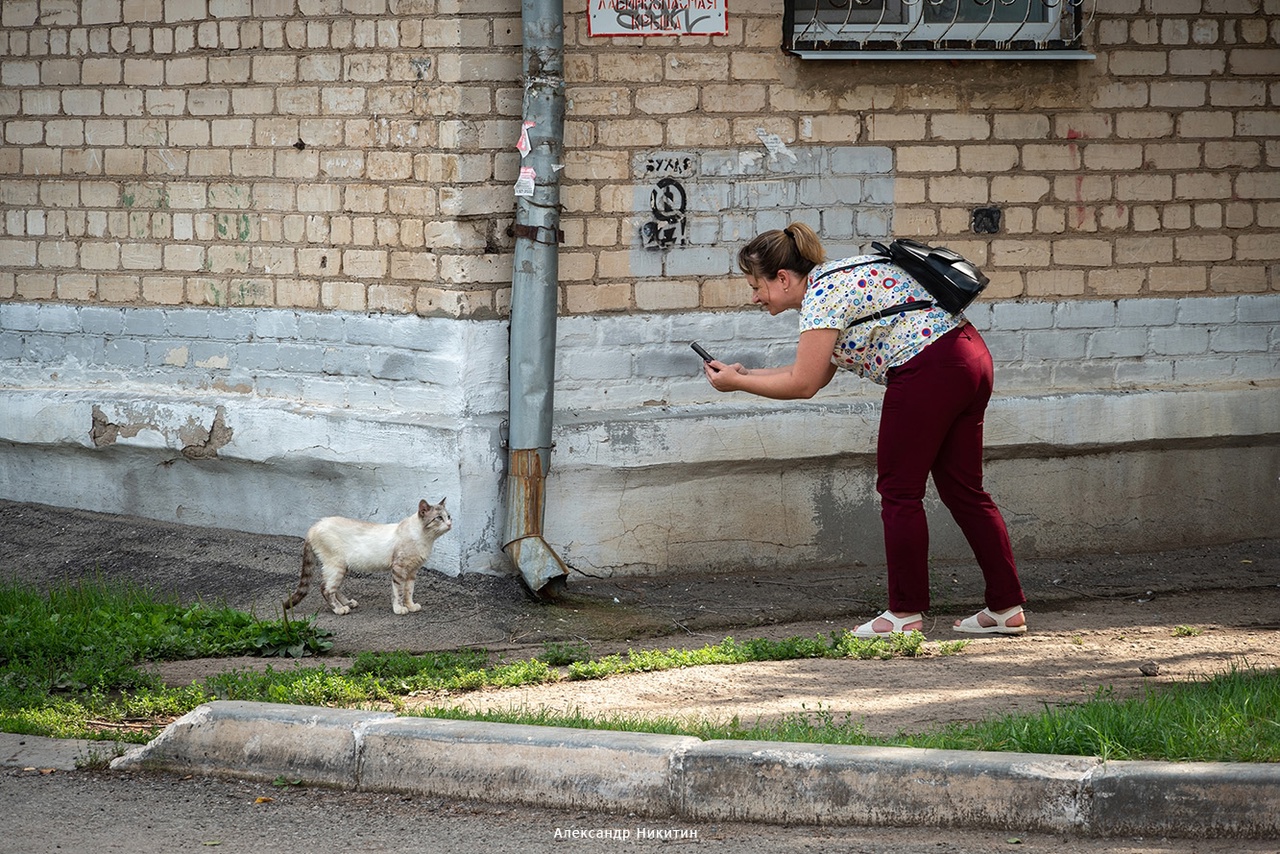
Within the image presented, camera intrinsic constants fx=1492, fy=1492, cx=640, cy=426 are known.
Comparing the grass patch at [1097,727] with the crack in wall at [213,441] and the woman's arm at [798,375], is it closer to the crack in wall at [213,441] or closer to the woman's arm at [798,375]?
the woman's arm at [798,375]

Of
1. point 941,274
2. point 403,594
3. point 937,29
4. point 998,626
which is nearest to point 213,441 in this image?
point 403,594

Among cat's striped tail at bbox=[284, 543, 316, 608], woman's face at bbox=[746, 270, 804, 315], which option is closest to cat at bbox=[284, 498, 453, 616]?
cat's striped tail at bbox=[284, 543, 316, 608]

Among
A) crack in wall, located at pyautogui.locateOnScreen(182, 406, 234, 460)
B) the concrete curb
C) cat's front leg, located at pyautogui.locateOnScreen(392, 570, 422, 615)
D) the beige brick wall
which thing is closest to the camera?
the concrete curb

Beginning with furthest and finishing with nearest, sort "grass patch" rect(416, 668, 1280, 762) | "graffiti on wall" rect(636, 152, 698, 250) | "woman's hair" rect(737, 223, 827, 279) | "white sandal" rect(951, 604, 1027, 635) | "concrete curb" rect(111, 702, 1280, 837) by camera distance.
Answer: "graffiti on wall" rect(636, 152, 698, 250), "white sandal" rect(951, 604, 1027, 635), "woman's hair" rect(737, 223, 827, 279), "grass patch" rect(416, 668, 1280, 762), "concrete curb" rect(111, 702, 1280, 837)

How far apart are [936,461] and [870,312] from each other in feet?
2.22

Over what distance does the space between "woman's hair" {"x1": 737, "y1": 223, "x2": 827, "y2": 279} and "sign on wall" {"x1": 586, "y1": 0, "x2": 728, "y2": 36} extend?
57.0 inches

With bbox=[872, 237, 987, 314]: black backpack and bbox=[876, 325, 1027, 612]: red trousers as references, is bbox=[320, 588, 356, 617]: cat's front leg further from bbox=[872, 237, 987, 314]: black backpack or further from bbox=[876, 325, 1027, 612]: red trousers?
bbox=[872, 237, 987, 314]: black backpack

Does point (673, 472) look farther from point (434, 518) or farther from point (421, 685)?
point (421, 685)

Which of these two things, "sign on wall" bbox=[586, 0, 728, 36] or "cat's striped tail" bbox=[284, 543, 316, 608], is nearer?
"cat's striped tail" bbox=[284, 543, 316, 608]

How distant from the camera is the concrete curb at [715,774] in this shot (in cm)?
364

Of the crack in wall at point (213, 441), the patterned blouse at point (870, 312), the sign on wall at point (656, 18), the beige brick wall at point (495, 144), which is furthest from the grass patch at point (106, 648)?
the sign on wall at point (656, 18)

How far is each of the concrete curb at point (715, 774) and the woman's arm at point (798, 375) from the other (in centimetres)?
175

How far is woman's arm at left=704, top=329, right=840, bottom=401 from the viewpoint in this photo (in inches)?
211

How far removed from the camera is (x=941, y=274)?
5.37 meters
